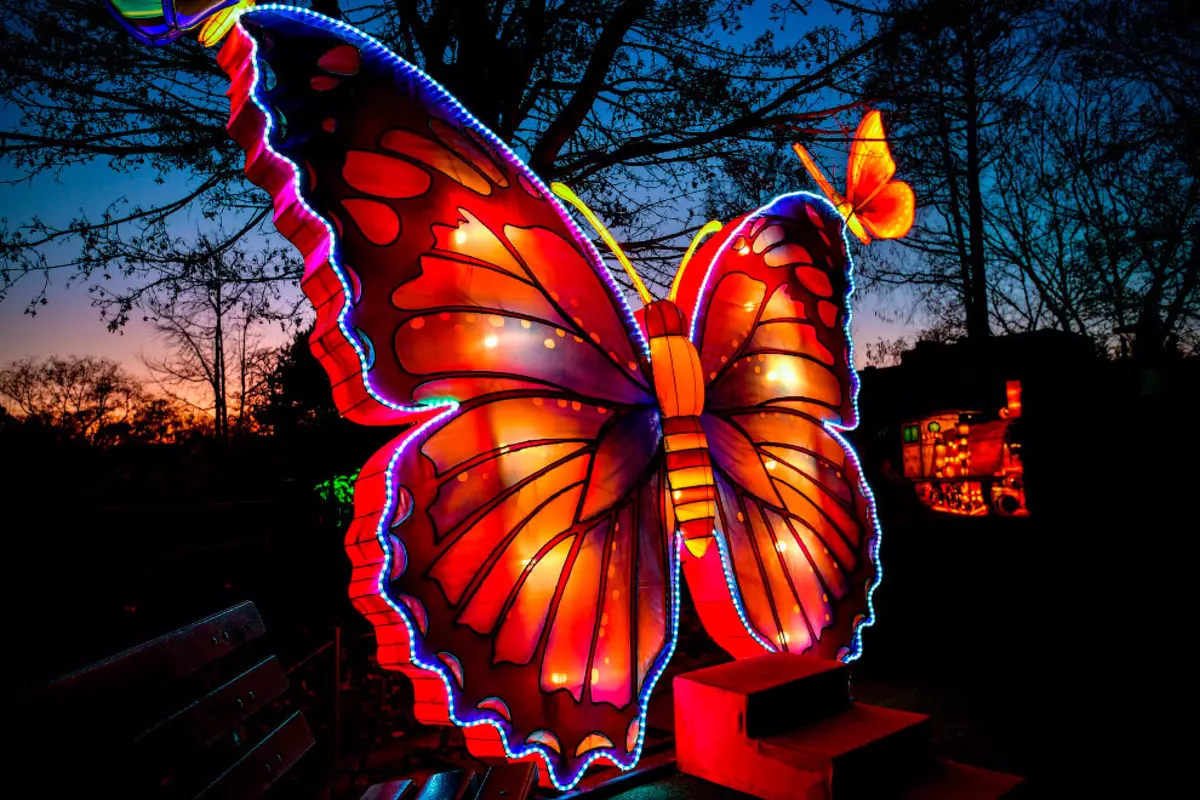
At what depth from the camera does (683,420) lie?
274 cm

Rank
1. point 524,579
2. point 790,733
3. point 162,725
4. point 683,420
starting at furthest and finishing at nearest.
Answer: point 683,420 → point 790,733 → point 524,579 → point 162,725

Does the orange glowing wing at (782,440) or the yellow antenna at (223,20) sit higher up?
the yellow antenna at (223,20)

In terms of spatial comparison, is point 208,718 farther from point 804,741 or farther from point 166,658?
point 804,741

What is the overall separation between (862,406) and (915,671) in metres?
12.6

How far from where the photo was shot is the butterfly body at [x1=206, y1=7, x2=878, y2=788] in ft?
6.63

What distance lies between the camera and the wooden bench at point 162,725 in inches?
52.2

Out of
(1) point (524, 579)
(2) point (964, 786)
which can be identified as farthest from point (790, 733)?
(1) point (524, 579)

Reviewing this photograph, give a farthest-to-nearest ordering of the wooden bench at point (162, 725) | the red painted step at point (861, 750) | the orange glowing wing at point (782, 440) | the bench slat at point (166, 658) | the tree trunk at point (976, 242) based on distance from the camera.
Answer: the tree trunk at point (976, 242)
the orange glowing wing at point (782, 440)
the red painted step at point (861, 750)
the bench slat at point (166, 658)
the wooden bench at point (162, 725)

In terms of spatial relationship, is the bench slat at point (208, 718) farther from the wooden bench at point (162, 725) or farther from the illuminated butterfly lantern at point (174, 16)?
the illuminated butterfly lantern at point (174, 16)

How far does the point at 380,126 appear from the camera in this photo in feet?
7.16

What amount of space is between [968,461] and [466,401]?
12104mm

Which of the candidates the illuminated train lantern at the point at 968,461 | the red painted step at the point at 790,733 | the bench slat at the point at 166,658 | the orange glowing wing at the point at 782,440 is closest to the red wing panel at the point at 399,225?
the bench slat at the point at 166,658

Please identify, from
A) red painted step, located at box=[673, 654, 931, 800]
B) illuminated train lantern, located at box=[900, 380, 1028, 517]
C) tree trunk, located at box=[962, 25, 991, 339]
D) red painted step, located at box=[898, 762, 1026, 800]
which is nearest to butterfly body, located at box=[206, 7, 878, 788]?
red painted step, located at box=[673, 654, 931, 800]

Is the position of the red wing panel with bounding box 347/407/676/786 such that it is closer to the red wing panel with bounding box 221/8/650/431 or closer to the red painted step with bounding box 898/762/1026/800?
the red wing panel with bounding box 221/8/650/431
